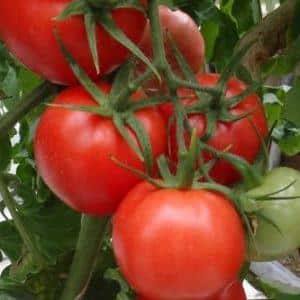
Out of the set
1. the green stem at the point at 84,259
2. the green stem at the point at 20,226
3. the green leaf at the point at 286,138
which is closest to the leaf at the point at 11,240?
the green stem at the point at 20,226

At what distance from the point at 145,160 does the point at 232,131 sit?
75 millimetres

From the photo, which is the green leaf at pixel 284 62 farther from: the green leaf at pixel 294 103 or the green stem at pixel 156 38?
the green stem at pixel 156 38

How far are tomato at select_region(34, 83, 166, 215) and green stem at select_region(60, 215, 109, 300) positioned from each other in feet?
0.31

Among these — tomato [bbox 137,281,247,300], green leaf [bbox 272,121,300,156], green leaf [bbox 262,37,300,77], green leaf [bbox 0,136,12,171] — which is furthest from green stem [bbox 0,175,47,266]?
green leaf [bbox 272,121,300,156]

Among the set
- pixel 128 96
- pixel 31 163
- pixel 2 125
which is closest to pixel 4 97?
pixel 31 163

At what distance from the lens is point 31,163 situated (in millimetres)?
870

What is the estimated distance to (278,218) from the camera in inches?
19.6

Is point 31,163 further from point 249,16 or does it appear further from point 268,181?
point 268,181

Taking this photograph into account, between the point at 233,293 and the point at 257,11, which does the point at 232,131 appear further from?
the point at 257,11

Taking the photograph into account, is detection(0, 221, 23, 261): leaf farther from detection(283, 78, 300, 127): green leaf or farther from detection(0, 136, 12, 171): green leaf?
detection(283, 78, 300, 127): green leaf

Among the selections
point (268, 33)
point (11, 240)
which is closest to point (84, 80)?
point (268, 33)

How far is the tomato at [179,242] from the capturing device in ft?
1.45

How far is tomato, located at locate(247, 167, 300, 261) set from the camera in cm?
50

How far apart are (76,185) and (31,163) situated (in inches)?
15.2
